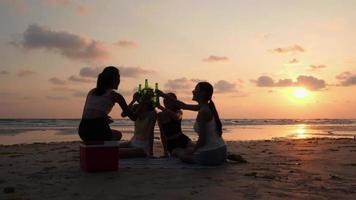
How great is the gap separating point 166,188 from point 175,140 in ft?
10.5

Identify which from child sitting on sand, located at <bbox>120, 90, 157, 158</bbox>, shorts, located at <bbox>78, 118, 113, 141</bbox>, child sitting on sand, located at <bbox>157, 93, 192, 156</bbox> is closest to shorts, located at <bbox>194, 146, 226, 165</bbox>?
child sitting on sand, located at <bbox>157, 93, 192, 156</bbox>

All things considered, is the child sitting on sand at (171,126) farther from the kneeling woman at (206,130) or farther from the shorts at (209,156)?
the shorts at (209,156)

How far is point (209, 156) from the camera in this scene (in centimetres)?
736

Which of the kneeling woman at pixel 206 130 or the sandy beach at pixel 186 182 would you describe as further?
the kneeling woman at pixel 206 130

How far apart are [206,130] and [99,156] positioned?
1.86 metres

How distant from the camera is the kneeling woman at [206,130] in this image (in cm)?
718

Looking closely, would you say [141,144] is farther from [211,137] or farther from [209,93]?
[209,93]

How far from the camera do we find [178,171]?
6.70 m

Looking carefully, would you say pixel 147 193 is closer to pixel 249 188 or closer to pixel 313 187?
pixel 249 188

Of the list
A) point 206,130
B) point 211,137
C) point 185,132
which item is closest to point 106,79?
point 206,130

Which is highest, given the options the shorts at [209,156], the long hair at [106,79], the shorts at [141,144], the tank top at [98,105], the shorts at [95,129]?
the long hair at [106,79]

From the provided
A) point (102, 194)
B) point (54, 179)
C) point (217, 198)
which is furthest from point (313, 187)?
point (54, 179)

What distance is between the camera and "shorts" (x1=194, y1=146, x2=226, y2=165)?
7.35 meters

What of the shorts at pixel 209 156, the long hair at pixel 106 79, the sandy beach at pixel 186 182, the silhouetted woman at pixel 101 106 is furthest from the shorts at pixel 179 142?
the long hair at pixel 106 79
